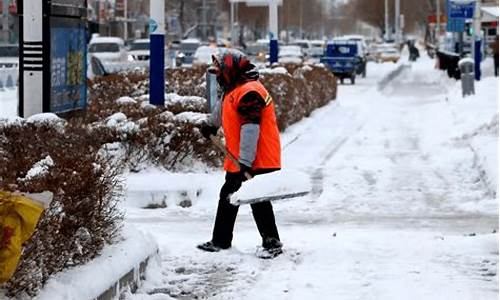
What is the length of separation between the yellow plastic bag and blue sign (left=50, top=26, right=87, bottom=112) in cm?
708

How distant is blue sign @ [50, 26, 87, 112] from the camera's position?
12156mm

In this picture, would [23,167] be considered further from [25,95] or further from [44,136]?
[25,95]

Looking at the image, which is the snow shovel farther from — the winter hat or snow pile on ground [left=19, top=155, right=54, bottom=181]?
snow pile on ground [left=19, top=155, right=54, bottom=181]

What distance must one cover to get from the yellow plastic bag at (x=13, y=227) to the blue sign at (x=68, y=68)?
7.08 m

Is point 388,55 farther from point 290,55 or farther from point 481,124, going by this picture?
point 481,124

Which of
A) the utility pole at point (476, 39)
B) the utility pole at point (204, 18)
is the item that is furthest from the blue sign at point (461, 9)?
the utility pole at point (204, 18)

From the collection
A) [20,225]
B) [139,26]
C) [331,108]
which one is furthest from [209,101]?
[139,26]

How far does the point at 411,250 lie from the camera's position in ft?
27.6

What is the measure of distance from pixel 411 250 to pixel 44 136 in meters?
3.54

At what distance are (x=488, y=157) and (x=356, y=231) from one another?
5076 mm

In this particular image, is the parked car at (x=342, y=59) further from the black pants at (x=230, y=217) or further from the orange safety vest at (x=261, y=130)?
the orange safety vest at (x=261, y=130)

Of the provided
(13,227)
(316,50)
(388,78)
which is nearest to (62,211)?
(13,227)

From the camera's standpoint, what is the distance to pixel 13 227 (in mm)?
4992

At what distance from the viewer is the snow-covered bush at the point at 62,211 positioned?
531 centimetres
